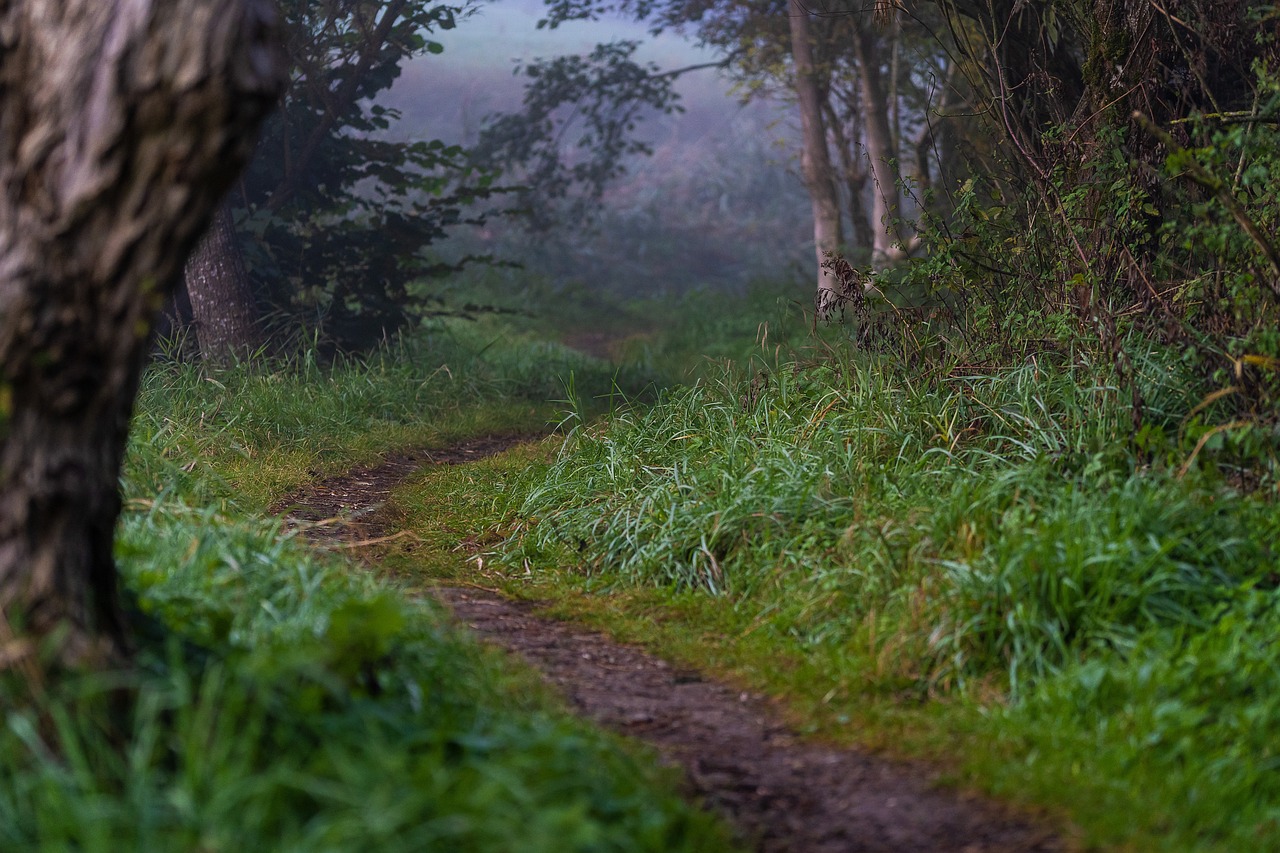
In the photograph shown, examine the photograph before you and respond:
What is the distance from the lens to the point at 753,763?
3.00m

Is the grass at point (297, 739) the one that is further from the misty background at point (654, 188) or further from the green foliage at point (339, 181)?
the misty background at point (654, 188)

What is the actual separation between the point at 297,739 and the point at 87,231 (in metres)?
1.03

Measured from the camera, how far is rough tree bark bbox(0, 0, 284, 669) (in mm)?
2133

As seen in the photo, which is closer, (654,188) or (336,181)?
(336,181)

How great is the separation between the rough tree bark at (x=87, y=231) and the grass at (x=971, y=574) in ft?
6.61

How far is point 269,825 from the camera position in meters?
2.00

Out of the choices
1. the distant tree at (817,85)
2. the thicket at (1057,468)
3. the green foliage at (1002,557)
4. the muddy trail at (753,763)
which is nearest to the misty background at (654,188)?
the distant tree at (817,85)

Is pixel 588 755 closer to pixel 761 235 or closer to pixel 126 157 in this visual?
pixel 126 157

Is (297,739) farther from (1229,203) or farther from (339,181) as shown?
(339,181)

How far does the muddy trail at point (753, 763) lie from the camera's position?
2.57 m

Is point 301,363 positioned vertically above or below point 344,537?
above

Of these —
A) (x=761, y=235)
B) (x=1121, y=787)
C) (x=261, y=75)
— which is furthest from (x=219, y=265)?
(x=761, y=235)

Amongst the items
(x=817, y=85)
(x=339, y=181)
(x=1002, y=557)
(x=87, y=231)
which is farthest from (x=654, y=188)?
(x=87, y=231)

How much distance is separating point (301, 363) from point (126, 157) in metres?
6.94
